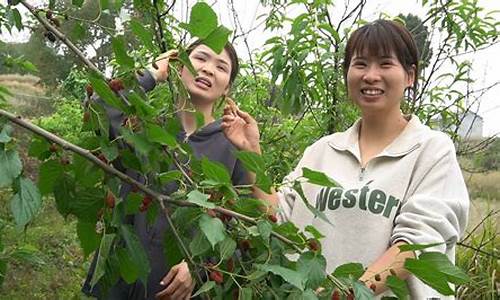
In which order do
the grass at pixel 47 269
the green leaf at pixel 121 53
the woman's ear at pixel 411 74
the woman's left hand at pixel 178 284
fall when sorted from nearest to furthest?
1. the green leaf at pixel 121 53
2. the woman's left hand at pixel 178 284
3. the woman's ear at pixel 411 74
4. the grass at pixel 47 269

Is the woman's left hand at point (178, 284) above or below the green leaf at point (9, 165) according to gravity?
below

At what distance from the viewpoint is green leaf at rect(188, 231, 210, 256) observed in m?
0.83

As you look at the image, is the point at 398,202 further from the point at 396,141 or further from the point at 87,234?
the point at 87,234

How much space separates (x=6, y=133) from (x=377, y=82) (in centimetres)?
73

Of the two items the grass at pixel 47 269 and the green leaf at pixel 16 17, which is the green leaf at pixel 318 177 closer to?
the green leaf at pixel 16 17

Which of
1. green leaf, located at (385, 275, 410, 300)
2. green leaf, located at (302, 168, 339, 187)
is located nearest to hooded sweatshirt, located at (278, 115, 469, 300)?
green leaf, located at (385, 275, 410, 300)

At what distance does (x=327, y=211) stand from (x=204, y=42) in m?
0.52

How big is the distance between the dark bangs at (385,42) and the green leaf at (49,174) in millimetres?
656

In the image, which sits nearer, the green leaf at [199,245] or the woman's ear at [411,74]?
the green leaf at [199,245]

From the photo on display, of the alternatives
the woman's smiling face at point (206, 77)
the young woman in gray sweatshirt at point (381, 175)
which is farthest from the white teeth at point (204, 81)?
the young woman in gray sweatshirt at point (381, 175)

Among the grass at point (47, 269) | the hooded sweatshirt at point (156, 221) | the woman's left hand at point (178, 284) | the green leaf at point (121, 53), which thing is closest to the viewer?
the green leaf at point (121, 53)

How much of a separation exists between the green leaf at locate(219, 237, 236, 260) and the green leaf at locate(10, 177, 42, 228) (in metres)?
0.23

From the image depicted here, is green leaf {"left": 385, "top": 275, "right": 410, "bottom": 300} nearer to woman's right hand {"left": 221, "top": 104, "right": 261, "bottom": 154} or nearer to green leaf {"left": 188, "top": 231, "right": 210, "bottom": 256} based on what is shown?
green leaf {"left": 188, "top": 231, "right": 210, "bottom": 256}

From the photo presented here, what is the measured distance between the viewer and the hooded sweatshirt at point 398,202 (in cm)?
117
